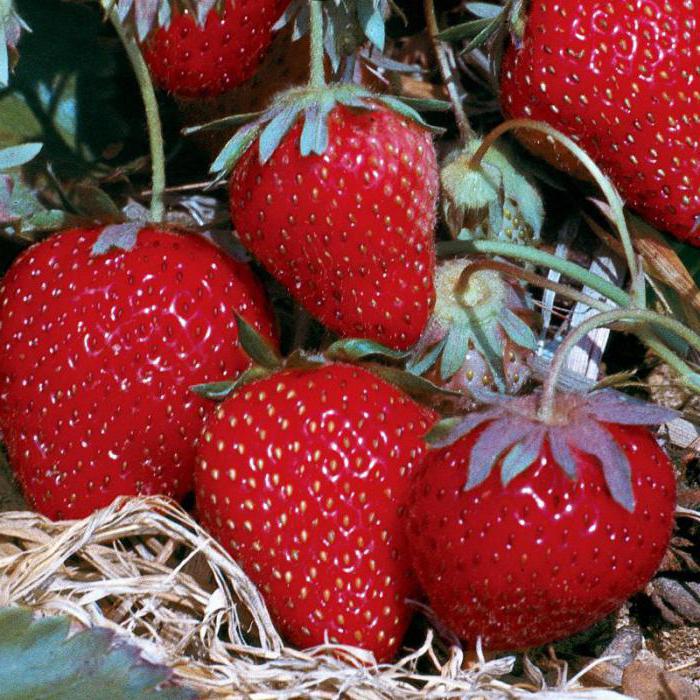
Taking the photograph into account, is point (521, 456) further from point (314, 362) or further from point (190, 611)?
point (190, 611)

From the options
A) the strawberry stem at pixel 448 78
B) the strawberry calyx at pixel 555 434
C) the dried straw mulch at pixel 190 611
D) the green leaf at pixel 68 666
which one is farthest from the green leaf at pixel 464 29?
the green leaf at pixel 68 666

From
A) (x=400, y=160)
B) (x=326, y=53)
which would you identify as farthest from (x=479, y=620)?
(x=326, y=53)

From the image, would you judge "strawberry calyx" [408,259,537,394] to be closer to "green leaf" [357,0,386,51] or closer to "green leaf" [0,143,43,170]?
"green leaf" [357,0,386,51]

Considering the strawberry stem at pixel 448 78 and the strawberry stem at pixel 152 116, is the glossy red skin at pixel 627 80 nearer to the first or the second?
the strawberry stem at pixel 448 78

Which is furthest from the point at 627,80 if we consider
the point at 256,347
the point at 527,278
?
the point at 256,347

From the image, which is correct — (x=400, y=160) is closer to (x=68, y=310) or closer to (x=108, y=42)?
(x=68, y=310)
